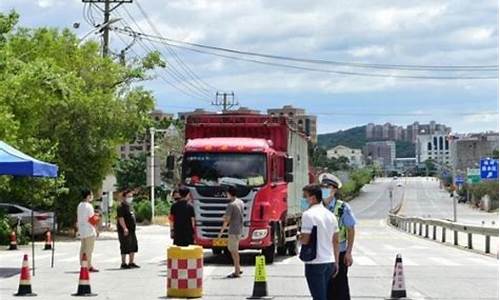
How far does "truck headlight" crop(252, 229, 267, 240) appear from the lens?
22.4 m

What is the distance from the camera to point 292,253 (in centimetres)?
2723

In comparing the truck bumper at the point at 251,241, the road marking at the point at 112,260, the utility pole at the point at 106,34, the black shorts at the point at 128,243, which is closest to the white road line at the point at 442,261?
the truck bumper at the point at 251,241

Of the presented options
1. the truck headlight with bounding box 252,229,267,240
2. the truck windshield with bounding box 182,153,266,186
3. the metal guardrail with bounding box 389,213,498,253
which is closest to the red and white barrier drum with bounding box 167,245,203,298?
the truck headlight with bounding box 252,229,267,240

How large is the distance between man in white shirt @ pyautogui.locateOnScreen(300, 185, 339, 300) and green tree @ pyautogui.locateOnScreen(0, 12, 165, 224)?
23.7 metres

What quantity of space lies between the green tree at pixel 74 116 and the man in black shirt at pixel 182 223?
15.4m

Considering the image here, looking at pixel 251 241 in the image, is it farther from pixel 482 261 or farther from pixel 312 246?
pixel 312 246

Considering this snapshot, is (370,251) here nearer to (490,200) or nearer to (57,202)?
(57,202)

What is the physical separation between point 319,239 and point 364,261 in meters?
14.9

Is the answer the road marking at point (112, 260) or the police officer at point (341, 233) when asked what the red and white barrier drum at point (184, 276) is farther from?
the road marking at point (112, 260)

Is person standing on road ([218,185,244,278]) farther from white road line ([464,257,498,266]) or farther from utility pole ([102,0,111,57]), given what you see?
utility pole ([102,0,111,57])

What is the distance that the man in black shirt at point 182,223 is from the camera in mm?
18719

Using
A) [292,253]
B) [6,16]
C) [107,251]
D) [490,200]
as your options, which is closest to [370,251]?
[292,253]

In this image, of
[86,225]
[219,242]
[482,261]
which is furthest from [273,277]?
[482,261]

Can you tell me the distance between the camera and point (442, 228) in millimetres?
41969
